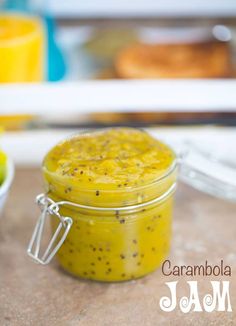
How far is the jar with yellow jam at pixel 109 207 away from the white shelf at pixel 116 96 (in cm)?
18

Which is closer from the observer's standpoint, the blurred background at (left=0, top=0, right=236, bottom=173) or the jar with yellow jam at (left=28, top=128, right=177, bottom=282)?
the jar with yellow jam at (left=28, top=128, right=177, bottom=282)

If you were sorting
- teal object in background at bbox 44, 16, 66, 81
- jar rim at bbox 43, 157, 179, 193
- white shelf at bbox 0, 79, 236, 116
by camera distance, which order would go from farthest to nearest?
teal object in background at bbox 44, 16, 66, 81 < white shelf at bbox 0, 79, 236, 116 < jar rim at bbox 43, 157, 179, 193

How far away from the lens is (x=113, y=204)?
0.59 metres

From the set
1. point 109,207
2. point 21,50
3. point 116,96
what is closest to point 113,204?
point 109,207

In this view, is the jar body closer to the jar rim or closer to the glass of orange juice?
the jar rim

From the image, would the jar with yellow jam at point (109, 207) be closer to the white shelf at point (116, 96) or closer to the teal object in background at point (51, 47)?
the white shelf at point (116, 96)

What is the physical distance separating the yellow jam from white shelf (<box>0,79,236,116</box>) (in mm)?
181

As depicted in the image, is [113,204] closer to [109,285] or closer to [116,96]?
[109,285]

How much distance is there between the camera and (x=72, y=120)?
96cm

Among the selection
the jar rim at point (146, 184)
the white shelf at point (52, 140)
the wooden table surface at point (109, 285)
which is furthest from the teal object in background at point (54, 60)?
the jar rim at point (146, 184)

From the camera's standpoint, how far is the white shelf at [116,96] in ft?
2.67

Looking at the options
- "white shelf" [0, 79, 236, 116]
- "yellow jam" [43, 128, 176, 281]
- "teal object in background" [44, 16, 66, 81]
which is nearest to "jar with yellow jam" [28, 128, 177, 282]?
"yellow jam" [43, 128, 176, 281]

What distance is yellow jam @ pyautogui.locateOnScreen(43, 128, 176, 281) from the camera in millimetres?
589

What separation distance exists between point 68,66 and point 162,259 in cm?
52
